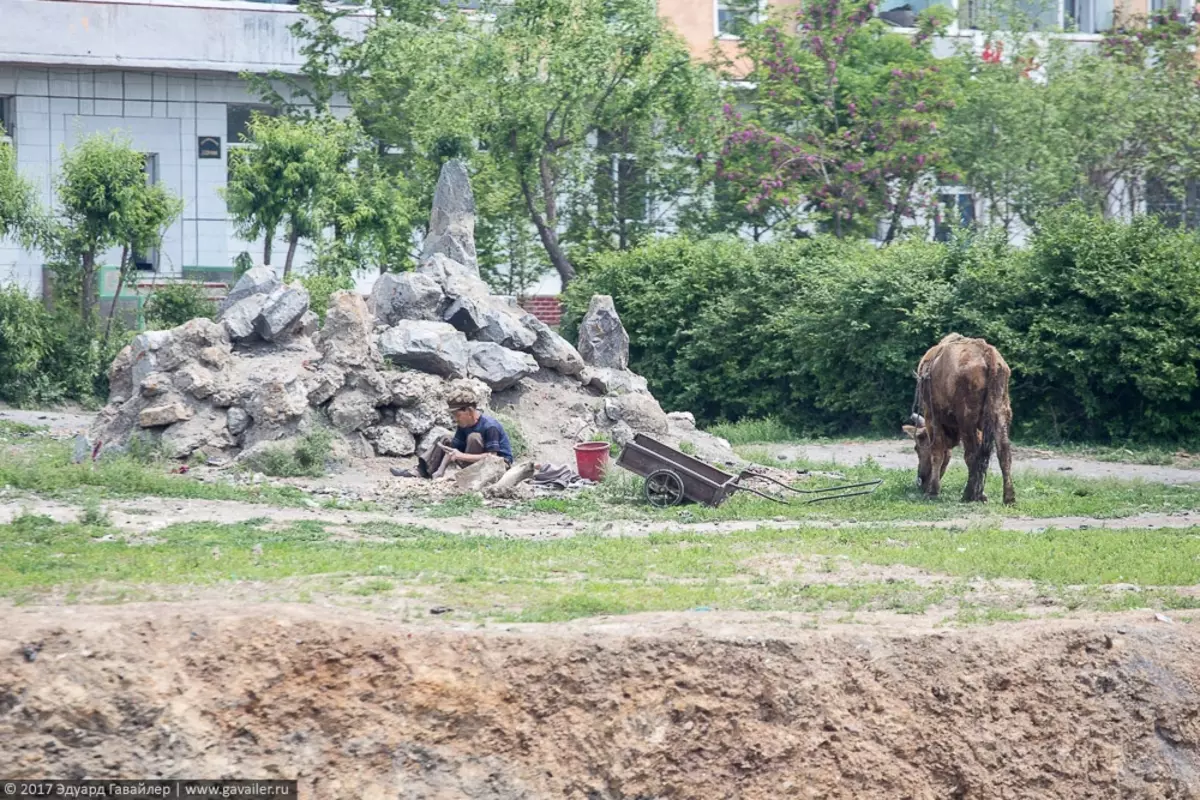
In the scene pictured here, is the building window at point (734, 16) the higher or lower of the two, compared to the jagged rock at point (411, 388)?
higher

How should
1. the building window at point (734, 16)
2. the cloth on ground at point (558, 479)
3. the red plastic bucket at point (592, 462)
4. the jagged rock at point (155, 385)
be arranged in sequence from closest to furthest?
the cloth on ground at point (558, 479)
the red plastic bucket at point (592, 462)
the jagged rock at point (155, 385)
the building window at point (734, 16)

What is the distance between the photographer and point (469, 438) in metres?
15.6

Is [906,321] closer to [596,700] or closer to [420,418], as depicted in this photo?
[420,418]

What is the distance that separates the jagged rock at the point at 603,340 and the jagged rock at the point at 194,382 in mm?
6180

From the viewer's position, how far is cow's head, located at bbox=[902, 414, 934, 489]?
50.3 feet

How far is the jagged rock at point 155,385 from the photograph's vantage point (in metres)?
17.3

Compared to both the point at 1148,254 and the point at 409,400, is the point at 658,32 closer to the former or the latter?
the point at 1148,254

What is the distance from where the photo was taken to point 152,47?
3156cm

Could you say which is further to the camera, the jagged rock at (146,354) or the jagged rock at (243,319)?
the jagged rock at (243,319)

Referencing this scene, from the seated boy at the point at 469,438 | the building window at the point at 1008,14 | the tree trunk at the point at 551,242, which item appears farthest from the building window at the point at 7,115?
the building window at the point at 1008,14

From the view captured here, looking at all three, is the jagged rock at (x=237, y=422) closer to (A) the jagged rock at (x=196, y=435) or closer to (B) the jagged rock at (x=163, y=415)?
(A) the jagged rock at (x=196, y=435)

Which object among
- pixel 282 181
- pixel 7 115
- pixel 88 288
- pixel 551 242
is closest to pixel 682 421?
pixel 282 181

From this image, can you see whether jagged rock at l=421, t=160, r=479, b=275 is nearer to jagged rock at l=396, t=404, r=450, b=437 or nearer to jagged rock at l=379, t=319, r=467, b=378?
jagged rock at l=379, t=319, r=467, b=378

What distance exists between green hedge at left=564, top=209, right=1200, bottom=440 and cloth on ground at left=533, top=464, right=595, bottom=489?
801cm
